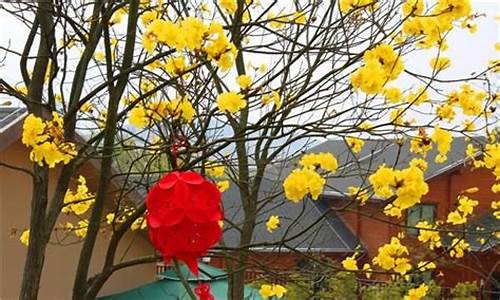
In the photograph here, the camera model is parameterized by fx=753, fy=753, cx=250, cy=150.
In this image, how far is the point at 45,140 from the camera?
2.17 meters

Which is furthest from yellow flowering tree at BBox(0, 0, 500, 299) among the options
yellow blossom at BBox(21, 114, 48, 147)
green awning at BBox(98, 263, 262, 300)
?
green awning at BBox(98, 263, 262, 300)

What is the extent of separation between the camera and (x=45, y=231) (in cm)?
276

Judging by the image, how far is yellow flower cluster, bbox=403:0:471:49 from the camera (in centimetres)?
241

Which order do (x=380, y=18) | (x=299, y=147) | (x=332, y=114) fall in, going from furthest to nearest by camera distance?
(x=299, y=147)
(x=380, y=18)
(x=332, y=114)

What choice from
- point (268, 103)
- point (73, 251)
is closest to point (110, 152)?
point (268, 103)

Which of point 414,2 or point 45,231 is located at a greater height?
point 414,2

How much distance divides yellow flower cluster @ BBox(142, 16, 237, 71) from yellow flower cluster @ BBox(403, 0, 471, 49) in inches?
27.3

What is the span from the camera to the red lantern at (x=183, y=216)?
78.1 inches

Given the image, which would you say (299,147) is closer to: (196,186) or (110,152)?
(110,152)

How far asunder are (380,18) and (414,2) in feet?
3.78

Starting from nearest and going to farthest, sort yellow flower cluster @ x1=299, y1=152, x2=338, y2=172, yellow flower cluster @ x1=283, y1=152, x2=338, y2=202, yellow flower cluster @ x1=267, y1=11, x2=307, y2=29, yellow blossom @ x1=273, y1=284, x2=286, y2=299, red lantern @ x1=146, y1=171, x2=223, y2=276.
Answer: red lantern @ x1=146, y1=171, x2=223, y2=276
yellow flower cluster @ x1=283, y1=152, x2=338, y2=202
yellow flower cluster @ x1=299, y1=152, x2=338, y2=172
yellow flower cluster @ x1=267, y1=11, x2=307, y2=29
yellow blossom @ x1=273, y1=284, x2=286, y2=299

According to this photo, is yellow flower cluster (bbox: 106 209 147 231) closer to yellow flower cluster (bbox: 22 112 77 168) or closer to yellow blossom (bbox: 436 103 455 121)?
yellow flower cluster (bbox: 22 112 77 168)

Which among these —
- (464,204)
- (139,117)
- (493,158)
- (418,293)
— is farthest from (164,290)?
(139,117)

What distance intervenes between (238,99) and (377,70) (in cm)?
42
